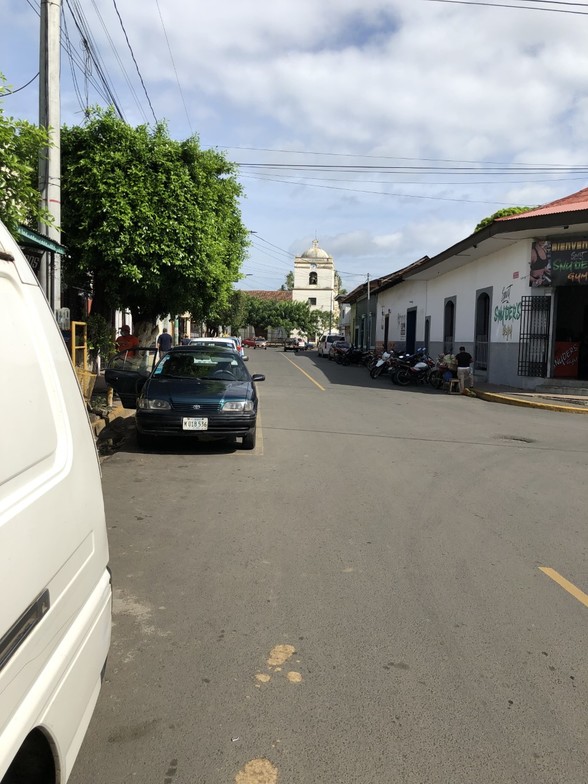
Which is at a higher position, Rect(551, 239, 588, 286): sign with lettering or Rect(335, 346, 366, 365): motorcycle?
Rect(551, 239, 588, 286): sign with lettering

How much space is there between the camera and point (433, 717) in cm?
280

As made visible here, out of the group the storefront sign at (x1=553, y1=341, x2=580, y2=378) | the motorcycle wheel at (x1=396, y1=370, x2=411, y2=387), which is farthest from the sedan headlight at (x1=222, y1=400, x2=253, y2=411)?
the motorcycle wheel at (x1=396, y1=370, x2=411, y2=387)

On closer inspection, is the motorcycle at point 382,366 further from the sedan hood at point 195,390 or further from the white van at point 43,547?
the white van at point 43,547

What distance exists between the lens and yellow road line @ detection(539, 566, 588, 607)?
13.4 feet

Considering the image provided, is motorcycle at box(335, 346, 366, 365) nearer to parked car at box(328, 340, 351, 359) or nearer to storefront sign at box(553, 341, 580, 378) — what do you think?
parked car at box(328, 340, 351, 359)

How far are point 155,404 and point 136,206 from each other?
5901 millimetres

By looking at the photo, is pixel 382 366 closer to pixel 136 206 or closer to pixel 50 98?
pixel 136 206

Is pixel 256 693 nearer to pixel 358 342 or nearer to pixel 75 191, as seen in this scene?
pixel 75 191

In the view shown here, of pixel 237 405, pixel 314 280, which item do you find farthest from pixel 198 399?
pixel 314 280

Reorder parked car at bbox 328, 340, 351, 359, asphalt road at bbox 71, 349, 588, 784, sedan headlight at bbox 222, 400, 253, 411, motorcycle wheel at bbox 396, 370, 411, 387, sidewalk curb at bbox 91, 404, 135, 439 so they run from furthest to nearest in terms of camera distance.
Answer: parked car at bbox 328, 340, 351, 359 → motorcycle wheel at bbox 396, 370, 411, 387 → sidewalk curb at bbox 91, 404, 135, 439 → sedan headlight at bbox 222, 400, 253, 411 → asphalt road at bbox 71, 349, 588, 784

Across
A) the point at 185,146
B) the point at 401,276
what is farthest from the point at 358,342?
the point at 185,146

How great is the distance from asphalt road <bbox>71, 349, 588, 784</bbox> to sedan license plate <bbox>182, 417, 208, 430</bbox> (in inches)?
27.2

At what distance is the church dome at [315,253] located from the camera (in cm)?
9300

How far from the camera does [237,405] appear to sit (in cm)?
848
